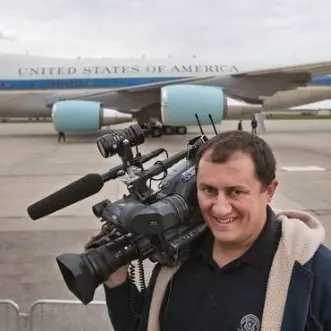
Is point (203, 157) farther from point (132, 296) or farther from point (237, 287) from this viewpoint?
point (132, 296)

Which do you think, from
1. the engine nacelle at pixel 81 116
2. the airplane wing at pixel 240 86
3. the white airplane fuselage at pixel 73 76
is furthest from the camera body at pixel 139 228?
the white airplane fuselage at pixel 73 76

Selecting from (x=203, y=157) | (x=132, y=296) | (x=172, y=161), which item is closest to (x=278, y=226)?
(x=203, y=157)

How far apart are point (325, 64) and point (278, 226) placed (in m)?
14.6

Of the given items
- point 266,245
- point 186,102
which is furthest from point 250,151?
point 186,102

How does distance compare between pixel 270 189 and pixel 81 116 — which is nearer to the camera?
pixel 270 189

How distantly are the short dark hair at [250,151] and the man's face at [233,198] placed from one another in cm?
1

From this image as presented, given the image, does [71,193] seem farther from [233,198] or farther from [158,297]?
[233,198]

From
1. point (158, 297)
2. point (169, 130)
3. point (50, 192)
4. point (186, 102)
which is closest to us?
point (158, 297)

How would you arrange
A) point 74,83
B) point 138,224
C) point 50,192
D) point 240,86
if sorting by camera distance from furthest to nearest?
point 74,83
point 240,86
point 50,192
point 138,224

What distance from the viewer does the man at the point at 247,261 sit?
4.42 ft

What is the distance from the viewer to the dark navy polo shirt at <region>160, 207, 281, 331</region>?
1399 mm

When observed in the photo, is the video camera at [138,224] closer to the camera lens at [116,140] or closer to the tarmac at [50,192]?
the camera lens at [116,140]

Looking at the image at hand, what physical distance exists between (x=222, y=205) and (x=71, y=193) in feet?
1.88

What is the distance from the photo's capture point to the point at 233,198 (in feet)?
4.59
